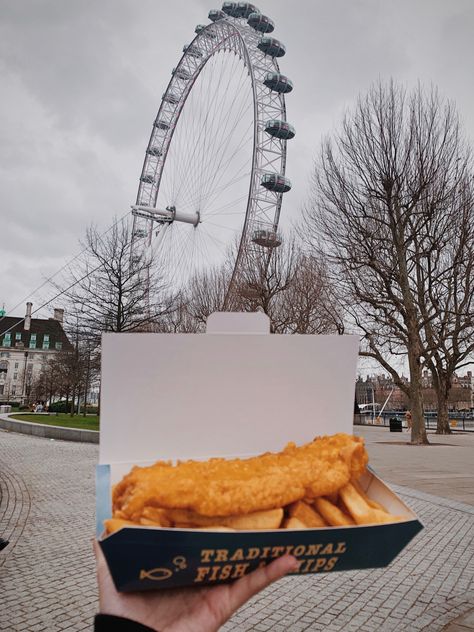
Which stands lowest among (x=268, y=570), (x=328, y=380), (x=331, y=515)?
(x=268, y=570)

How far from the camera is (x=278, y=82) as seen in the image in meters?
29.4

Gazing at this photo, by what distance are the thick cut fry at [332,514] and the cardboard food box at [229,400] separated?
64 millimetres

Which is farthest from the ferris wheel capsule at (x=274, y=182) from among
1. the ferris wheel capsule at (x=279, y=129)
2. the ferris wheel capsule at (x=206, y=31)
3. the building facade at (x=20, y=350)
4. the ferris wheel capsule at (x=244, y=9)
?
the building facade at (x=20, y=350)

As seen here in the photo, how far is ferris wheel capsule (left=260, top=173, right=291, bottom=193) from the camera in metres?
29.1

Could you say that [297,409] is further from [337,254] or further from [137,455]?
[337,254]

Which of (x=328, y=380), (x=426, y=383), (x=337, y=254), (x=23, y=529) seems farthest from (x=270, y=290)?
(x=426, y=383)

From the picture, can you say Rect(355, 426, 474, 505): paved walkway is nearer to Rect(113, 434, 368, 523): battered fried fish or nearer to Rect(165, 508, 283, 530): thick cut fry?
Rect(113, 434, 368, 523): battered fried fish

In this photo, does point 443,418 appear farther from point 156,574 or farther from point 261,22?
point 156,574

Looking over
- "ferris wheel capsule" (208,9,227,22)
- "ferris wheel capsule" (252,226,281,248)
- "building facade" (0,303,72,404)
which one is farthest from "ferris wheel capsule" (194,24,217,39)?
"building facade" (0,303,72,404)

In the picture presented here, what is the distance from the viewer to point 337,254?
1994 centimetres

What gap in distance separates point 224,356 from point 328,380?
0.41 m

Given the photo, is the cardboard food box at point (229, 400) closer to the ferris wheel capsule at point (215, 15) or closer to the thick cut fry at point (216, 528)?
the thick cut fry at point (216, 528)

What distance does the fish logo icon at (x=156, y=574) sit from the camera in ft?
4.07

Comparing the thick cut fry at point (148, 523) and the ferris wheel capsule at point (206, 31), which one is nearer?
the thick cut fry at point (148, 523)
